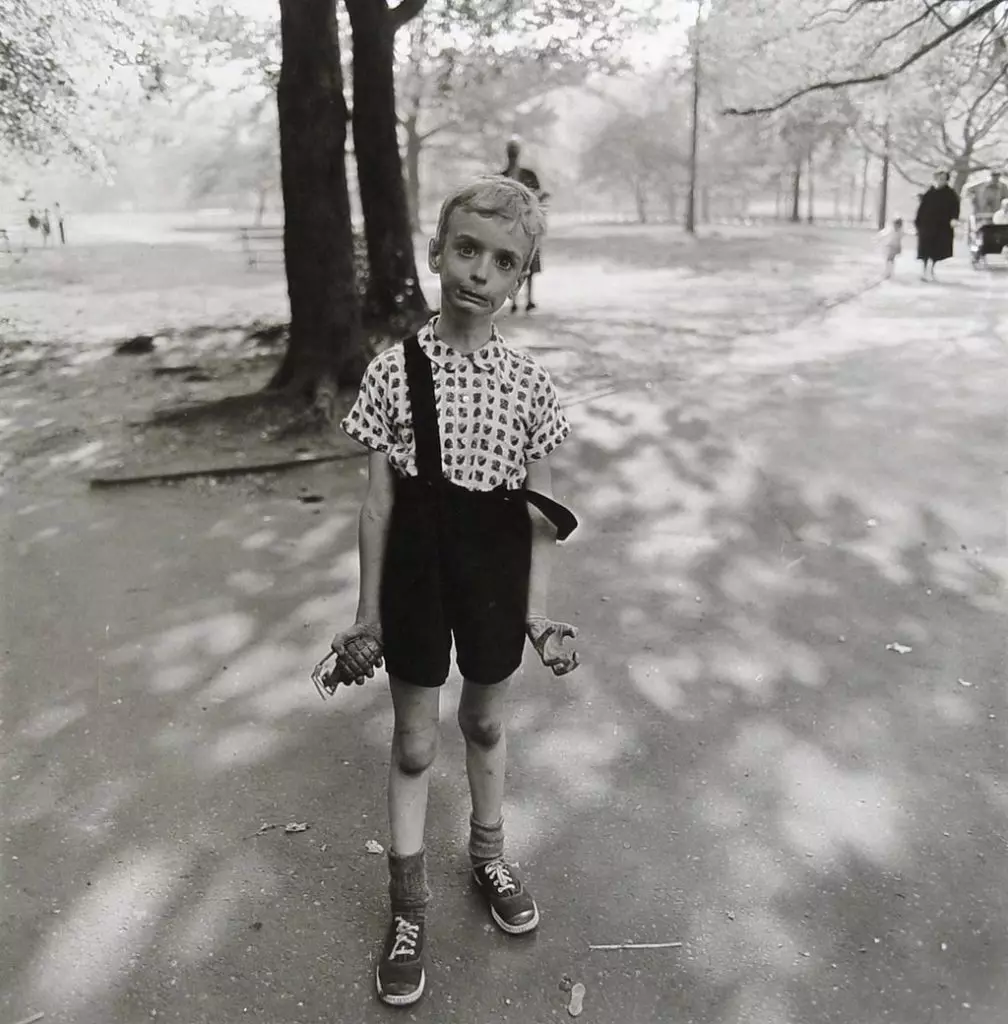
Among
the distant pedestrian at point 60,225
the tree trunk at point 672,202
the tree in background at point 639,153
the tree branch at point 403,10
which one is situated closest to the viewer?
the distant pedestrian at point 60,225

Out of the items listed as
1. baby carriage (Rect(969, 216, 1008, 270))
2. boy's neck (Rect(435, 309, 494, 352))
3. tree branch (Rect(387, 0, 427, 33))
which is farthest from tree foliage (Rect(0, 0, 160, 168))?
baby carriage (Rect(969, 216, 1008, 270))

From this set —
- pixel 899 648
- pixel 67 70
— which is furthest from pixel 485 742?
pixel 67 70

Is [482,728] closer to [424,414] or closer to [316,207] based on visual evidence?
[424,414]

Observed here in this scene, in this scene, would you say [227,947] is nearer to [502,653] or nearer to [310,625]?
[502,653]

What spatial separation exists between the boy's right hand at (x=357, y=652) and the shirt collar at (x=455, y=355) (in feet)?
2.05

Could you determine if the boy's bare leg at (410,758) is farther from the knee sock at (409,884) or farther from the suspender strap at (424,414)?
the suspender strap at (424,414)

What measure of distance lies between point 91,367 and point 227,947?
6.60m

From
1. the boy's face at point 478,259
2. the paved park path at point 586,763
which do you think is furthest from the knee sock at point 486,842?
the boy's face at point 478,259

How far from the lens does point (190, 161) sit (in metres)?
7.61

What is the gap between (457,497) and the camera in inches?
89.0

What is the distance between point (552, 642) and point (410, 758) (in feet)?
1.56

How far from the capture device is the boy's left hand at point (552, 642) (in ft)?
7.58

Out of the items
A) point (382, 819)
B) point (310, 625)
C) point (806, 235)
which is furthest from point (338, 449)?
point (806, 235)

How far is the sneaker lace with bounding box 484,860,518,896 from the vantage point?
2.63 meters
